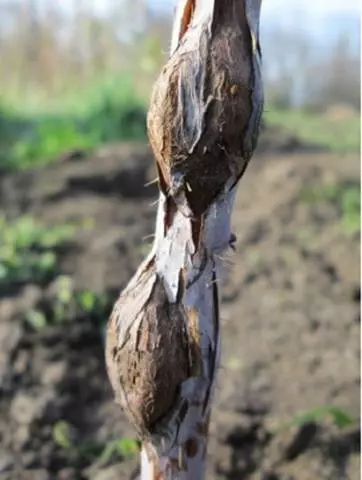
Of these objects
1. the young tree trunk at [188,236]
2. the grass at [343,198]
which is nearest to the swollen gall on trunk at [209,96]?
the young tree trunk at [188,236]

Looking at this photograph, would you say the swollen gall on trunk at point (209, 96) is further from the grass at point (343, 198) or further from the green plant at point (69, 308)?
the grass at point (343, 198)

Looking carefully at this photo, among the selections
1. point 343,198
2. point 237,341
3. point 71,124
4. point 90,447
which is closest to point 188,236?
point 90,447

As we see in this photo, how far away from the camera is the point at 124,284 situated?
2906 millimetres

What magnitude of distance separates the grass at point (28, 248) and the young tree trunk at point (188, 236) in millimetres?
1729

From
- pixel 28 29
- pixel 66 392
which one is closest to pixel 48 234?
pixel 66 392

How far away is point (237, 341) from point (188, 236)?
5.04ft

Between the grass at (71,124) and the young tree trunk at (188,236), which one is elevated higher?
the young tree trunk at (188,236)

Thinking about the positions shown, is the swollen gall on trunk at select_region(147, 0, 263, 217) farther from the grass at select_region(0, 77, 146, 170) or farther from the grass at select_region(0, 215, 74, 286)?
the grass at select_region(0, 77, 146, 170)

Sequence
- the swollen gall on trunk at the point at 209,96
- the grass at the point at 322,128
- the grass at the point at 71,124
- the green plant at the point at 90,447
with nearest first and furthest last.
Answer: the swollen gall on trunk at the point at 209,96 → the green plant at the point at 90,447 → the grass at the point at 71,124 → the grass at the point at 322,128

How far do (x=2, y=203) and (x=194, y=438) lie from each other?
9.19 ft

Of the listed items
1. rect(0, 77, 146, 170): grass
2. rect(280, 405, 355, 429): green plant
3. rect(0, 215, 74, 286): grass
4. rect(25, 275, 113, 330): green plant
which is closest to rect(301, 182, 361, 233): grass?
rect(0, 215, 74, 286): grass

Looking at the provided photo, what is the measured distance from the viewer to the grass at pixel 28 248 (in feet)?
9.66

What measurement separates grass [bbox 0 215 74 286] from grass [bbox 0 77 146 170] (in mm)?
1122

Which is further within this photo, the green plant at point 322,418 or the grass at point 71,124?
the grass at point 71,124
